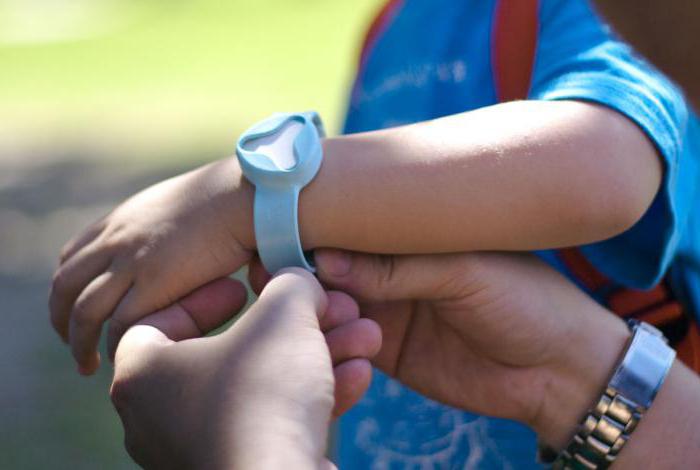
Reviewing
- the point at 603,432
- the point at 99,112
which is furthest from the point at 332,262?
the point at 99,112

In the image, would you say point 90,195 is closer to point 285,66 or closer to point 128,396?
point 285,66

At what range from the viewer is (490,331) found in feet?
3.99

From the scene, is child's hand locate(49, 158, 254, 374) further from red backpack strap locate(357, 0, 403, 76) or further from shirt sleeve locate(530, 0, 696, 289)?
red backpack strap locate(357, 0, 403, 76)

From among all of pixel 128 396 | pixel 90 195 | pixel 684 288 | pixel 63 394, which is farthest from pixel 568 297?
pixel 90 195

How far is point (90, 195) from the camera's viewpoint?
158 inches

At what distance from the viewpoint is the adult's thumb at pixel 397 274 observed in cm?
113

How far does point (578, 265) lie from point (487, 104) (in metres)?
0.26

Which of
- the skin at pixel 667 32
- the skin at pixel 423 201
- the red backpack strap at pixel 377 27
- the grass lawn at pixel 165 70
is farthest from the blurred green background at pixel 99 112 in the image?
the skin at pixel 667 32

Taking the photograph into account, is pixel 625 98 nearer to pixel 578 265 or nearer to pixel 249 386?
pixel 578 265

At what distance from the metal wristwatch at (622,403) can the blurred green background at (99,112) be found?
146cm

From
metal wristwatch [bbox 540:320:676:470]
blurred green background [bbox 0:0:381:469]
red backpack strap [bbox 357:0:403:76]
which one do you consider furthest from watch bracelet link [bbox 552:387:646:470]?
blurred green background [bbox 0:0:381:469]

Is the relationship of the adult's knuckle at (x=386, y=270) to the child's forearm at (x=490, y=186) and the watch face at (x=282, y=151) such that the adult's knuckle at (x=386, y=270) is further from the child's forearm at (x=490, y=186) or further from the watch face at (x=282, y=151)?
the watch face at (x=282, y=151)

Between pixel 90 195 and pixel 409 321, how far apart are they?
2.94 meters

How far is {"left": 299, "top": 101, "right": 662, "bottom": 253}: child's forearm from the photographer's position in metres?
1.05
